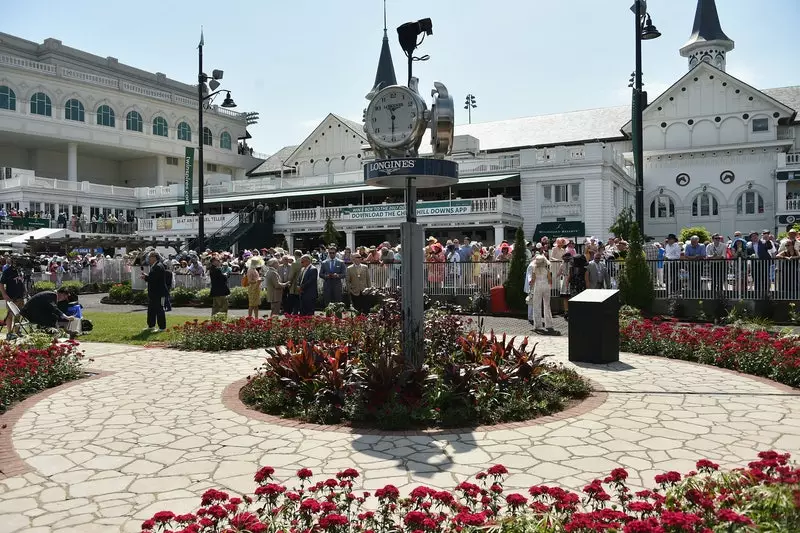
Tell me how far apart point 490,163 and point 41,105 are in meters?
43.1

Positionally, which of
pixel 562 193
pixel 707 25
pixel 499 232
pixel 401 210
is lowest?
pixel 499 232

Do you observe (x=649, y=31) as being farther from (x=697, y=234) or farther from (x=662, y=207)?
(x=662, y=207)

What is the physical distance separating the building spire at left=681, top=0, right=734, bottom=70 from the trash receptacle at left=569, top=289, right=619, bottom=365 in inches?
2329

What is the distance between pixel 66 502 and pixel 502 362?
5257mm

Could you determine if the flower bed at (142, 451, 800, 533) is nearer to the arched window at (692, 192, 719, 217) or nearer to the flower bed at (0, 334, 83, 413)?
the flower bed at (0, 334, 83, 413)

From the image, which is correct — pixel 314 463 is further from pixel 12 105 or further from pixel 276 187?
pixel 12 105

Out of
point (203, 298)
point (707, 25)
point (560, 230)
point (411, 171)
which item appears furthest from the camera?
point (707, 25)

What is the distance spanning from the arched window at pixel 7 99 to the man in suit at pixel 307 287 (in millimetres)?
53304

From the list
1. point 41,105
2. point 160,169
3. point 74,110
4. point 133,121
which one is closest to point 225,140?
point 160,169

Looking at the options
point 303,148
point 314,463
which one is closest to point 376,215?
point 303,148

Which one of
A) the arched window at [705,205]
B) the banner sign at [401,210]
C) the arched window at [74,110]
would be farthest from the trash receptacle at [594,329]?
the arched window at [74,110]

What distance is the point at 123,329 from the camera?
15.4m

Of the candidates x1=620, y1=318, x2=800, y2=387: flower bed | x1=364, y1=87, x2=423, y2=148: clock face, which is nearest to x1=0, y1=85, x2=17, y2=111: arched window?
x1=364, y1=87, x2=423, y2=148: clock face

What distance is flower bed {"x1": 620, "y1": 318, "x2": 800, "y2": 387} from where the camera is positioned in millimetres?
8734
